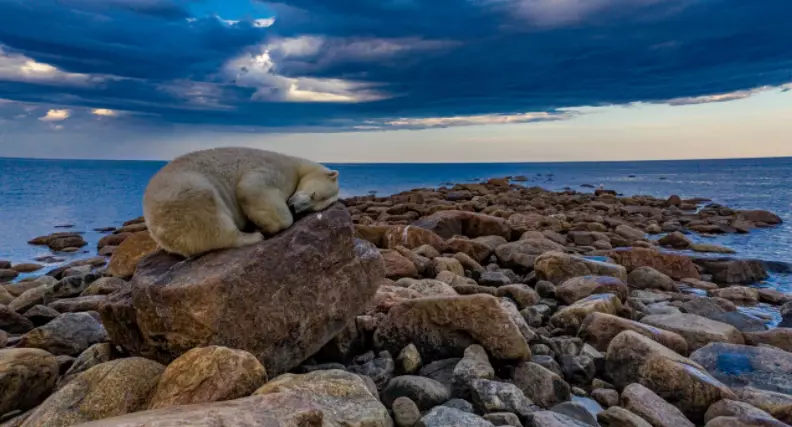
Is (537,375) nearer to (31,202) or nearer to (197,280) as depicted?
(197,280)

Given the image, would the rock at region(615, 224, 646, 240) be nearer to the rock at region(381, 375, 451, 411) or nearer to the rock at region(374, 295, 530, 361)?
the rock at region(374, 295, 530, 361)

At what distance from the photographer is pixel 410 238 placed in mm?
13914

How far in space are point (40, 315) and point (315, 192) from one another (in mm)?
5231

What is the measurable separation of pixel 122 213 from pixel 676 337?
32157 millimetres

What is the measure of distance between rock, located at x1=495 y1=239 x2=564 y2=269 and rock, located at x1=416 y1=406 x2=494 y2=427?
793cm

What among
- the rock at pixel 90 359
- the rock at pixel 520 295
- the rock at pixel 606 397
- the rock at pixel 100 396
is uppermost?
the rock at pixel 100 396

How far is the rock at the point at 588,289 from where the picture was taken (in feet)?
30.8

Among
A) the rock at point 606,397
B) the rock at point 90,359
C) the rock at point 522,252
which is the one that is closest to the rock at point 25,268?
the rock at point 90,359

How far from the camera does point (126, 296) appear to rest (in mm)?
5684

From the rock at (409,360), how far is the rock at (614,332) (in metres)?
2.57

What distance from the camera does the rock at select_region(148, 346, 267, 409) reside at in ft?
14.3

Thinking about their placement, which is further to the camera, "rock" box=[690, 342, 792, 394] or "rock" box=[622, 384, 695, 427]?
"rock" box=[690, 342, 792, 394]

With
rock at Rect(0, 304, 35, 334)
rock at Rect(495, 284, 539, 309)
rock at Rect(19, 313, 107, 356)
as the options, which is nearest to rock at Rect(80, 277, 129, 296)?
rock at Rect(0, 304, 35, 334)

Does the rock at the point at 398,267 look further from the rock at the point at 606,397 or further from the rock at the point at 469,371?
the rock at the point at 606,397
